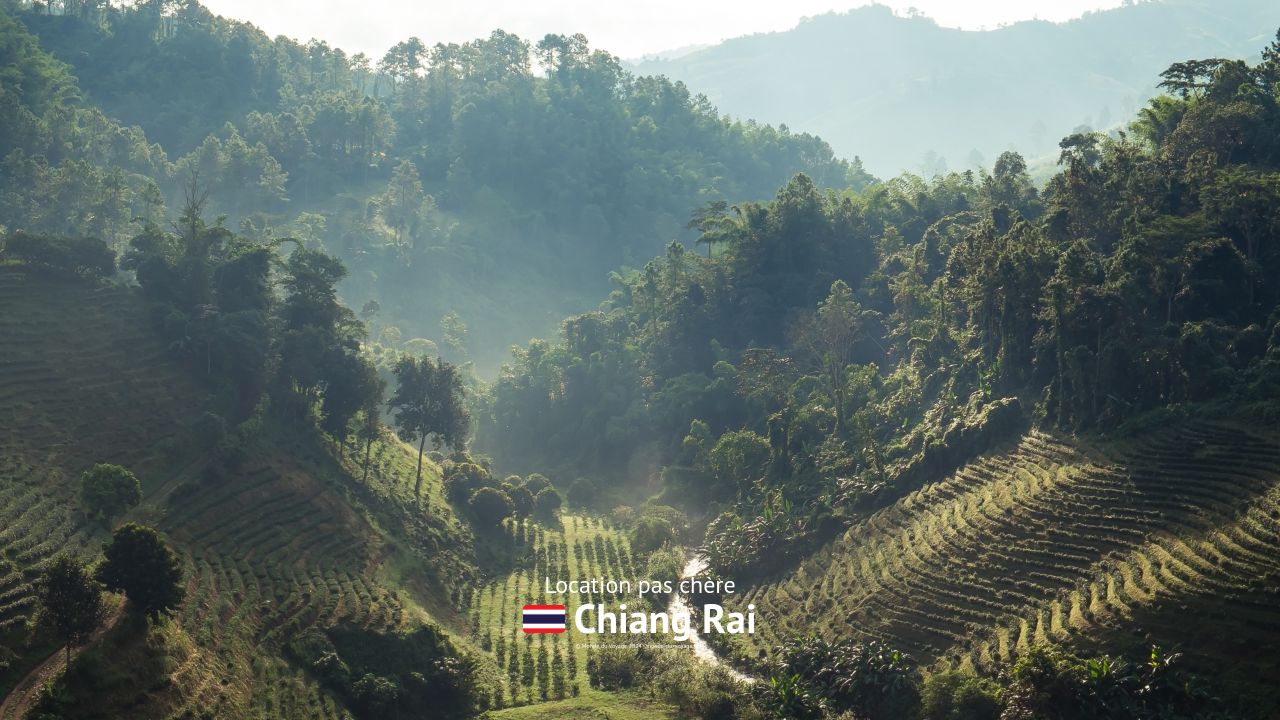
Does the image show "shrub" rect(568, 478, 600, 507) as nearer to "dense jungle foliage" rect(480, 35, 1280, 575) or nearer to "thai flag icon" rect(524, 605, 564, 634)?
"dense jungle foliage" rect(480, 35, 1280, 575)

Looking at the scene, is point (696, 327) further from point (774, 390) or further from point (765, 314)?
point (774, 390)

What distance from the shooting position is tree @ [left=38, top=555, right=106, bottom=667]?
36.5 meters

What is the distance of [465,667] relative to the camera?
48906mm

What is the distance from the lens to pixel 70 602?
120 feet

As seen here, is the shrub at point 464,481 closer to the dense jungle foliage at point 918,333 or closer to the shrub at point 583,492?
the shrub at point 583,492

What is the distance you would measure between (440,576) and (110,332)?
92.8 ft

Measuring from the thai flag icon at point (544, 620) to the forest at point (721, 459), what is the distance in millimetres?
1850

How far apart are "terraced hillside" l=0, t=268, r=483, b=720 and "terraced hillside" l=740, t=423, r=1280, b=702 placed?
23.0m

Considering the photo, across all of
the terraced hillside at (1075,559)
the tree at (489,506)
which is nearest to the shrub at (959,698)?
the terraced hillside at (1075,559)

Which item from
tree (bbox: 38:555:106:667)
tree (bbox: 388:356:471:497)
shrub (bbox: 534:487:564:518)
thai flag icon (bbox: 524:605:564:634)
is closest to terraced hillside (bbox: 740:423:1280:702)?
thai flag icon (bbox: 524:605:564:634)

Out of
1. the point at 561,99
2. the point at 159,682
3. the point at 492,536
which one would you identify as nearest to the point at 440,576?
the point at 492,536

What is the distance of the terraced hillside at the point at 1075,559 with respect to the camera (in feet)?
125

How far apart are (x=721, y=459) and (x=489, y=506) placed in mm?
17933

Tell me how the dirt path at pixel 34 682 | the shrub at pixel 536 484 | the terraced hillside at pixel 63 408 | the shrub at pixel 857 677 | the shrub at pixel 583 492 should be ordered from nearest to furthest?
the dirt path at pixel 34 682 → the shrub at pixel 857 677 → the terraced hillside at pixel 63 408 → the shrub at pixel 536 484 → the shrub at pixel 583 492
